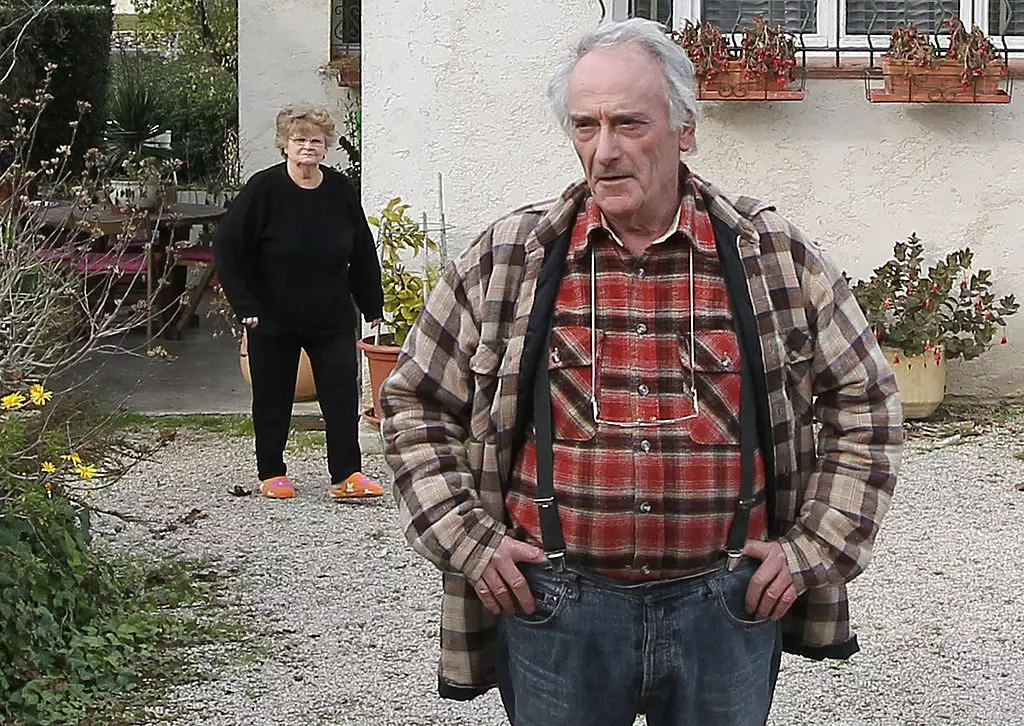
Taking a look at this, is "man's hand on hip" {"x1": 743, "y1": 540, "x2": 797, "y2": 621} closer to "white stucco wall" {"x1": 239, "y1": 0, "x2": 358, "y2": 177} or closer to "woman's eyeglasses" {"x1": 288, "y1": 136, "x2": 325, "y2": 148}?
"woman's eyeglasses" {"x1": 288, "y1": 136, "x2": 325, "y2": 148}

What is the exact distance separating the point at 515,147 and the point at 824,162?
150cm

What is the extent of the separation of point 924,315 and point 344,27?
20.2 ft

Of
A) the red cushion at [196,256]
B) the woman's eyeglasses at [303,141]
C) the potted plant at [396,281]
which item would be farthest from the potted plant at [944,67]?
the red cushion at [196,256]

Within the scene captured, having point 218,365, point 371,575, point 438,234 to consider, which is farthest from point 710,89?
point 218,365

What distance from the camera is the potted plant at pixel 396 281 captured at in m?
7.80

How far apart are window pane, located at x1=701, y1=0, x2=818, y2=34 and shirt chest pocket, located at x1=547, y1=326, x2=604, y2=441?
5784 mm

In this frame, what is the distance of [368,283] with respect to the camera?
6.89 metres

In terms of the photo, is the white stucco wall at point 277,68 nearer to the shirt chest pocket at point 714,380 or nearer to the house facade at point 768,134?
the house facade at point 768,134

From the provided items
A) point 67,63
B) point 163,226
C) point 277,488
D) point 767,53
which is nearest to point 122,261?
point 163,226

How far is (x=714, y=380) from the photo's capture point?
8.54 ft

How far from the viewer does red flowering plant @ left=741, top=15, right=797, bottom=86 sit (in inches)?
305

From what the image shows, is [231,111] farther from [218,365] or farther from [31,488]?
[31,488]

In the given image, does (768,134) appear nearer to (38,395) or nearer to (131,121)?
(38,395)

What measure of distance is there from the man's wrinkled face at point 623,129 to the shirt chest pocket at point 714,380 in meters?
0.22
